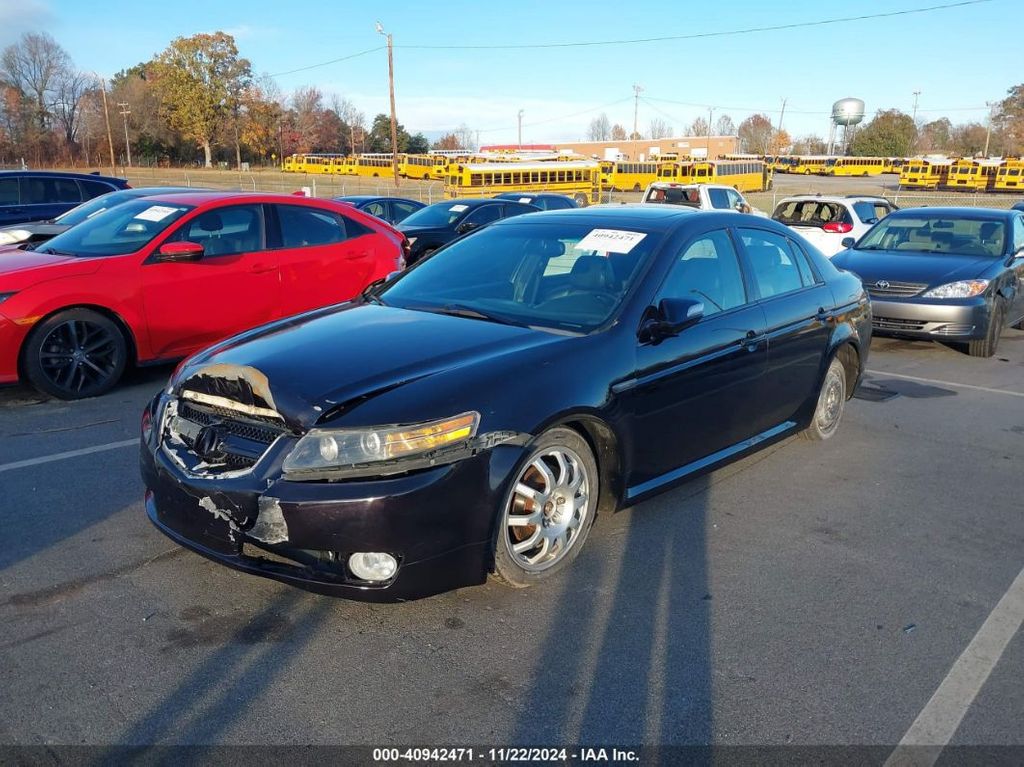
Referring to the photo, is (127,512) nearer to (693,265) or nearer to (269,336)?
(269,336)

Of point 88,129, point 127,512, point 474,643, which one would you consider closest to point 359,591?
point 474,643

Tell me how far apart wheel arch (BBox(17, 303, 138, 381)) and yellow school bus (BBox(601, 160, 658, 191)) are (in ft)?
155

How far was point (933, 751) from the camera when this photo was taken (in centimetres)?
261

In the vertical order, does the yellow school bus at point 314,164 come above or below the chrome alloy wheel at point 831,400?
above

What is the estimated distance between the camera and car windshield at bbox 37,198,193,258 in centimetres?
676

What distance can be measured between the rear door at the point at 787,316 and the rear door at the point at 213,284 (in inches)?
169

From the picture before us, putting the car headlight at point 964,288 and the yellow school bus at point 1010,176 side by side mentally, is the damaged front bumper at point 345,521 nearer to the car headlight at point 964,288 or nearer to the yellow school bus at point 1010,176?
the car headlight at point 964,288

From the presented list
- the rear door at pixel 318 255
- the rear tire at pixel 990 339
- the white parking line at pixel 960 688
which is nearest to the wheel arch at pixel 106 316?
the rear door at pixel 318 255

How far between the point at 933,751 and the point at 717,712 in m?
0.66

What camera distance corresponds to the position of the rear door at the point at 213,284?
6.71 metres

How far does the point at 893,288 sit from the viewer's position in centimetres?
889

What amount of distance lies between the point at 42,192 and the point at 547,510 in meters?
12.1

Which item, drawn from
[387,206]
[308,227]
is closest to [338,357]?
[308,227]

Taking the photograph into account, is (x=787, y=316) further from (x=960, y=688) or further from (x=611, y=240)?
(x=960, y=688)
